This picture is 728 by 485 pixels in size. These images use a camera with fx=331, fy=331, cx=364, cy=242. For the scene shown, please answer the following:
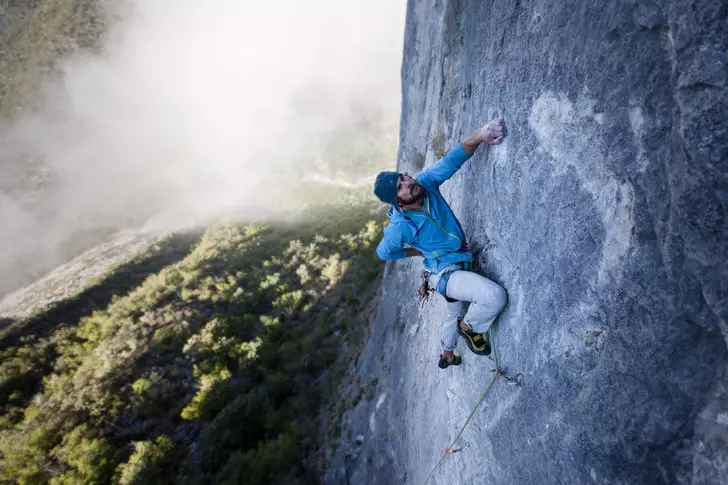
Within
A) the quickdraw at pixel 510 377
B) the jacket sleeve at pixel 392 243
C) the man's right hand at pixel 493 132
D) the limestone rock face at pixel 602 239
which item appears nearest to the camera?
the limestone rock face at pixel 602 239

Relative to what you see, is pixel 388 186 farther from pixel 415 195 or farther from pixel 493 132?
pixel 493 132

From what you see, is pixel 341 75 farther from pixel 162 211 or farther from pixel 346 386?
pixel 346 386

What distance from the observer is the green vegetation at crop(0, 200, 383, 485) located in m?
11.4

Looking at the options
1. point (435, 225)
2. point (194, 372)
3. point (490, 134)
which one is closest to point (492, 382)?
point (435, 225)

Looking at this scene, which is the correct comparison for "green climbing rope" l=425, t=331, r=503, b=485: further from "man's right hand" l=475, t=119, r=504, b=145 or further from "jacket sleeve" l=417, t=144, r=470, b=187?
"man's right hand" l=475, t=119, r=504, b=145

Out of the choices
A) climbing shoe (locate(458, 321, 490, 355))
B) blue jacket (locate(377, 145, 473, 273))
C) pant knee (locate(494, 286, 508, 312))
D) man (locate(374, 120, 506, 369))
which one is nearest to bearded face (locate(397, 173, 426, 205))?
man (locate(374, 120, 506, 369))

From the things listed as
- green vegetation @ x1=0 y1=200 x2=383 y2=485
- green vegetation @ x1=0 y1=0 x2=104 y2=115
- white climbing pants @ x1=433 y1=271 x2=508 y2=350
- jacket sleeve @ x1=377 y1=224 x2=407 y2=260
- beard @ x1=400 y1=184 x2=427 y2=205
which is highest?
green vegetation @ x1=0 y1=0 x2=104 y2=115

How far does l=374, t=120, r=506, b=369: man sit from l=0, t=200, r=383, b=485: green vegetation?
694 cm

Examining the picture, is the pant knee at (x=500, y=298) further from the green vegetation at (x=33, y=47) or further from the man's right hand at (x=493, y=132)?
the green vegetation at (x=33, y=47)

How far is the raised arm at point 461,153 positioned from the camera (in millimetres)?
3414

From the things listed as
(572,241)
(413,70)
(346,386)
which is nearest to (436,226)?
(572,241)

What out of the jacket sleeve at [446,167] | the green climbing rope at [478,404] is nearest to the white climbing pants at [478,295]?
the green climbing rope at [478,404]

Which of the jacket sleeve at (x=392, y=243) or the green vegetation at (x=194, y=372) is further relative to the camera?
the green vegetation at (x=194, y=372)

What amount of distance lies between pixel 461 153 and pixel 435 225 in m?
0.84
